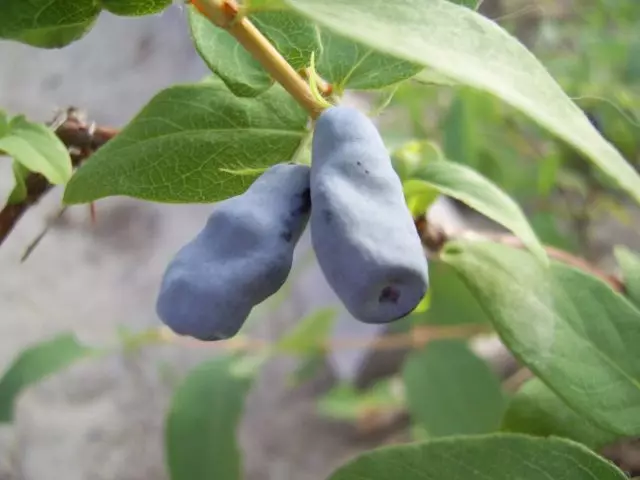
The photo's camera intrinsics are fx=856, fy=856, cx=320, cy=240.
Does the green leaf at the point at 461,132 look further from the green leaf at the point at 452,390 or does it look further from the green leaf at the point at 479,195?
the green leaf at the point at 479,195

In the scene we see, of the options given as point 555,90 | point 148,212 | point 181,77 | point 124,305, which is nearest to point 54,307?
point 124,305

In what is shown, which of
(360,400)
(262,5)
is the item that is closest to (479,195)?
(262,5)

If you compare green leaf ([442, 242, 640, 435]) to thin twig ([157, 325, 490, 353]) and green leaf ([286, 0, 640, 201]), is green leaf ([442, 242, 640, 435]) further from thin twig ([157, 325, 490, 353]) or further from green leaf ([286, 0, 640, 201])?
thin twig ([157, 325, 490, 353])

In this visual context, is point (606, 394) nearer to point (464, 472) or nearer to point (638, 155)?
point (464, 472)

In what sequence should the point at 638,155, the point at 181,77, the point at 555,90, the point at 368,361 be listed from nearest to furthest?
the point at 555,90
the point at 638,155
the point at 368,361
the point at 181,77

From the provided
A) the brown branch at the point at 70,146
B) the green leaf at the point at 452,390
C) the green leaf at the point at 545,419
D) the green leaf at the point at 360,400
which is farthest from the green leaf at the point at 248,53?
the green leaf at the point at 360,400

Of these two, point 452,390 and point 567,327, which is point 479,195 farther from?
point 452,390
